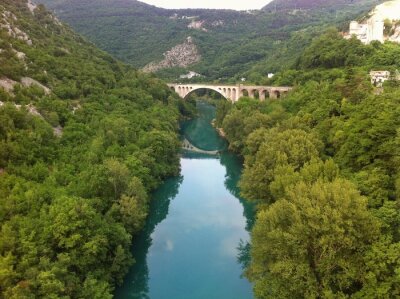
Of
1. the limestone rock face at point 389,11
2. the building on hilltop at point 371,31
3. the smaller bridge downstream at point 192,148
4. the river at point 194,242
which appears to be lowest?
the river at point 194,242

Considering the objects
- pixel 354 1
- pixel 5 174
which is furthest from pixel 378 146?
pixel 354 1

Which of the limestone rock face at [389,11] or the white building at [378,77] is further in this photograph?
the limestone rock face at [389,11]

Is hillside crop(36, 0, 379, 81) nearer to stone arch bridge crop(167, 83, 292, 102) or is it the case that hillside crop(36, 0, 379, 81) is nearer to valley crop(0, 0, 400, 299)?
stone arch bridge crop(167, 83, 292, 102)

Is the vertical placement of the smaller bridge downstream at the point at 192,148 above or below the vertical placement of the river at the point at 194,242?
above

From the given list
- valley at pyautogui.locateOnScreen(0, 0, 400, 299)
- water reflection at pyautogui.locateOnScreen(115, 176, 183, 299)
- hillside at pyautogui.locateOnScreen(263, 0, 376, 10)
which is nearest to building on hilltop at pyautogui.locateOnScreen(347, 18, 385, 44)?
valley at pyautogui.locateOnScreen(0, 0, 400, 299)

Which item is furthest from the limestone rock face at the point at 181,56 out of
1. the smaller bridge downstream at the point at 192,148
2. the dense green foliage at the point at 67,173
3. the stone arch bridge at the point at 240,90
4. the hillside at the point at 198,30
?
the dense green foliage at the point at 67,173

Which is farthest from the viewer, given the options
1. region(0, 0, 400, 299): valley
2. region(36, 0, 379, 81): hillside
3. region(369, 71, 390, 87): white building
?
region(36, 0, 379, 81): hillside

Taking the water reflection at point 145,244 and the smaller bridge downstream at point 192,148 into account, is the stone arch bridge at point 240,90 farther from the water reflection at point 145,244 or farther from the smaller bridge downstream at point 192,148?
the water reflection at point 145,244
